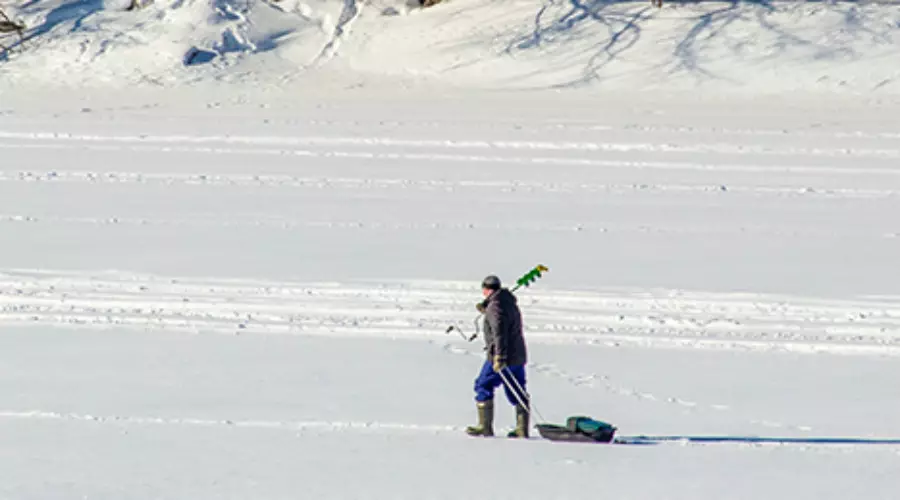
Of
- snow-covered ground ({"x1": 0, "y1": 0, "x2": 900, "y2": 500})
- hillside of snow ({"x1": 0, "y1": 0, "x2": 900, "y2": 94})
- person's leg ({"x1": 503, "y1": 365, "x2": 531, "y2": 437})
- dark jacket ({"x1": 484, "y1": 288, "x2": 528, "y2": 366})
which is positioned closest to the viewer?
snow-covered ground ({"x1": 0, "y1": 0, "x2": 900, "y2": 500})

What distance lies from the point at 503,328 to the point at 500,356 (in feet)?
0.57

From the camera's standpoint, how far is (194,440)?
31.4 ft

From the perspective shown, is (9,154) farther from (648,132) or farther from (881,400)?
(881,400)

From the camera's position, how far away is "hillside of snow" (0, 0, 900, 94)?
2233cm

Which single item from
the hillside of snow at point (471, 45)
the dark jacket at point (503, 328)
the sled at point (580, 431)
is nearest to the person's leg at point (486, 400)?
the dark jacket at point (503, 328)

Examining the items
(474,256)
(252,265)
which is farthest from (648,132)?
(252,265)

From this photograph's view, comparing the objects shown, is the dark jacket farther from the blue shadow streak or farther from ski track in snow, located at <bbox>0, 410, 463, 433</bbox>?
the blue shadow streak

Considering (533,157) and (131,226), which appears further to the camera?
(533,157)

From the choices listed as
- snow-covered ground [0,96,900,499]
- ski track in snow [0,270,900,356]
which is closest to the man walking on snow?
snow-covered ground [0,96,900,499]

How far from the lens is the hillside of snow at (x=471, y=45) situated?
22328 millimetres

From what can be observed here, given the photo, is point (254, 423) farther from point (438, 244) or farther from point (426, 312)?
point (438, 244)

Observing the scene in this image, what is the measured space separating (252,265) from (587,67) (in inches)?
380

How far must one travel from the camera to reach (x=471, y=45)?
2375 centimetres

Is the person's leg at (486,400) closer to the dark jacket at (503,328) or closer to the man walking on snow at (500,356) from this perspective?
the man walking on snow at (500,356)
